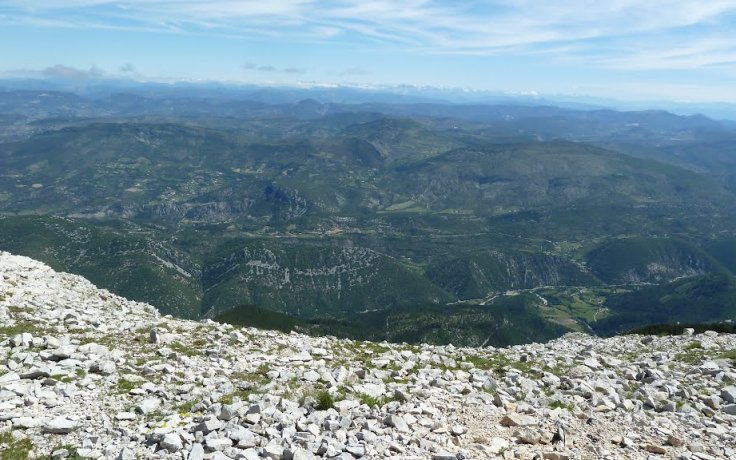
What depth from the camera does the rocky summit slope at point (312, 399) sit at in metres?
16.3

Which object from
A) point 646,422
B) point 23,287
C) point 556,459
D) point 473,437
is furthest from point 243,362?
point 23,287

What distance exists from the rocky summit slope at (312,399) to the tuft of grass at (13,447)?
45 mm

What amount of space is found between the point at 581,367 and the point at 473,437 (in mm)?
13961

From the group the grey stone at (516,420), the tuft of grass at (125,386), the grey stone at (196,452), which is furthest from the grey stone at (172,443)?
the grey stone at (516,420)

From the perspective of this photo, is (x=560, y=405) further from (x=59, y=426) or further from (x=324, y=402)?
(x=59, y=426)

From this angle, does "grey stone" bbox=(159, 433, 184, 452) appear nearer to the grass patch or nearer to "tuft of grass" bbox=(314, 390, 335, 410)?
"tuft of grass" bbox=(314, 390, 335, 410)

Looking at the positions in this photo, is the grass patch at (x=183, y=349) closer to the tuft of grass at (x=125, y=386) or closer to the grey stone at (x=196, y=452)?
the tuft of grass at (x=125, y=386)

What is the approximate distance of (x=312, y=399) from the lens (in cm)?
1955

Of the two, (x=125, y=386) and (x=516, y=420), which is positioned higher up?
(x=516, y=420)

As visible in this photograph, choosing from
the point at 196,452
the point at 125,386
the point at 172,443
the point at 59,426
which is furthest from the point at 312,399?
the point at 59,426

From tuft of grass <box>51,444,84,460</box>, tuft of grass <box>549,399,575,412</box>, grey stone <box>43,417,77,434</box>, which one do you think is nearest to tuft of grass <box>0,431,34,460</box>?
grey stone <box>43,417,77,434</box>

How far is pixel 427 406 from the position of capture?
19.5 metres

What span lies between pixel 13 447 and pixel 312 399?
33.2 ft

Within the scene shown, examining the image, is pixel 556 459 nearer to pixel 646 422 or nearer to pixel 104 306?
pixel 646 422
